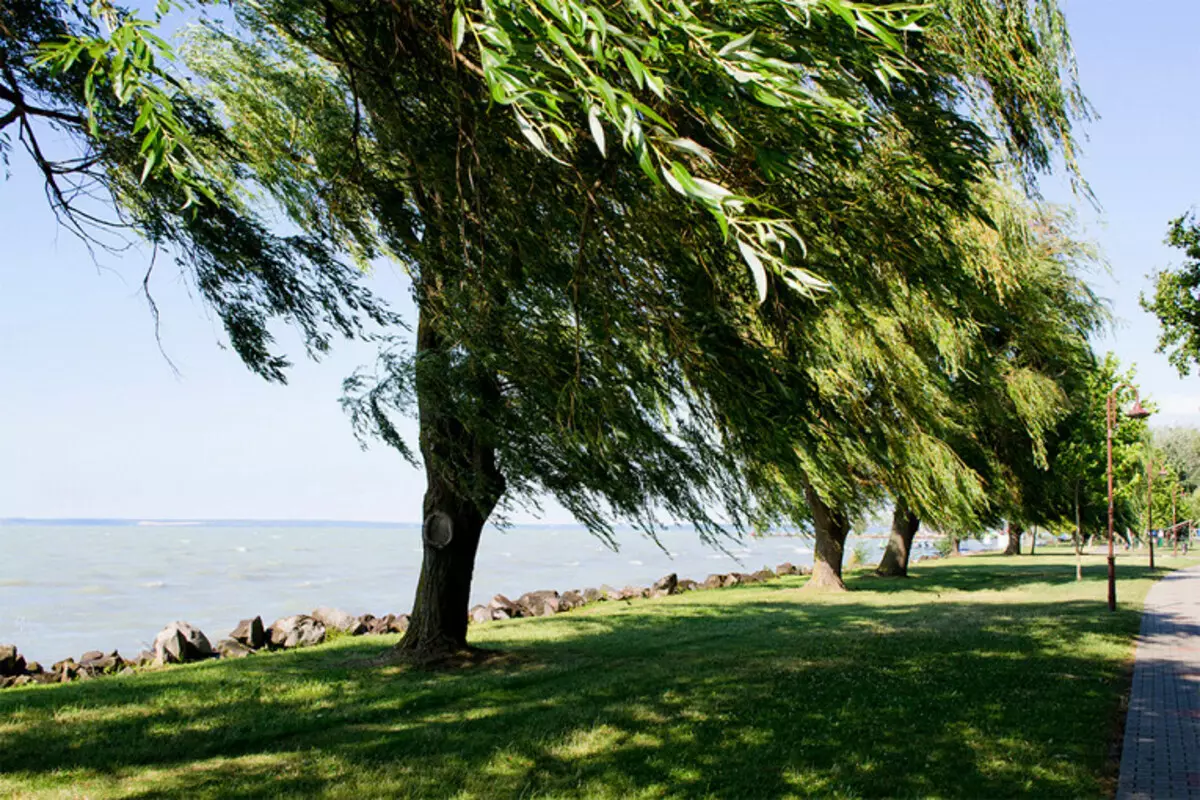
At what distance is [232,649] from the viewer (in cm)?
1209

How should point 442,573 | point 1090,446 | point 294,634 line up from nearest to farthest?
point 442,573
point 294,634
point 1090,446

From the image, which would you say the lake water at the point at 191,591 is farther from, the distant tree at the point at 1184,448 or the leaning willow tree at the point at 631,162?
the distant tree at the point at 1184,448

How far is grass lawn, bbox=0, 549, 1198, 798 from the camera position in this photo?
5805 millimetres

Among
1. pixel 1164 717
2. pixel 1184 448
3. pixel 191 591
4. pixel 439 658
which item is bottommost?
pixel 191 591

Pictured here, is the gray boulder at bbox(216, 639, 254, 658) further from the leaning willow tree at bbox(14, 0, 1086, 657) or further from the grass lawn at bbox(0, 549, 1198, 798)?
the leaning willow tree at bbox(14, 0, 1086, 657)

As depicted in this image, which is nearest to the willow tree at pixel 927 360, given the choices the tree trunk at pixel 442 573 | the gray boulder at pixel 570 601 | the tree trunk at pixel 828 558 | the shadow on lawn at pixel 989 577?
the tree trunk at pixel 828 558

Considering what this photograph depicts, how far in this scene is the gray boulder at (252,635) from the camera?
12.4 m

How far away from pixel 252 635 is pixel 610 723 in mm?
7227

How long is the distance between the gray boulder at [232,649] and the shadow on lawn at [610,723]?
3.23ft

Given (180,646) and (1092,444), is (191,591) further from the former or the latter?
(1092,444)

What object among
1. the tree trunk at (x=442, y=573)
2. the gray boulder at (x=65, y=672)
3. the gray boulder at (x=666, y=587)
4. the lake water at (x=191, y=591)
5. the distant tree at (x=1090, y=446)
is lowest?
the lake water at (x=191, y=591)

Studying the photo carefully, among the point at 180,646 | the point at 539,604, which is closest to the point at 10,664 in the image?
the point at 180,646

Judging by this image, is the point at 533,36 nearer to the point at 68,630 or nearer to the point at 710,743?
the point at 710,743

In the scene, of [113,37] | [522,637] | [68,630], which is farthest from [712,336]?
[68,630]
